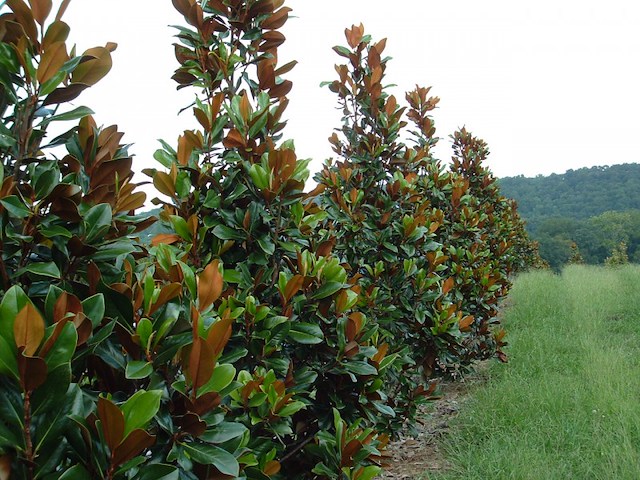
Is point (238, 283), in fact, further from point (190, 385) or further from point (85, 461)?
point (85, 461)

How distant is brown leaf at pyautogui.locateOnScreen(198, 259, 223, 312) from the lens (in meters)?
1.22

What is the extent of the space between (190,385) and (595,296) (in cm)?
995

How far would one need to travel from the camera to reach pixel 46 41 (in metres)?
1.09

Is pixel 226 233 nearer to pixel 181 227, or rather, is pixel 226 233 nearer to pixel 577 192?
pixel 181 227

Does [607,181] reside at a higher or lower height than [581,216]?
higher

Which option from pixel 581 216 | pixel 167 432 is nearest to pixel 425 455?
pixel 167 432

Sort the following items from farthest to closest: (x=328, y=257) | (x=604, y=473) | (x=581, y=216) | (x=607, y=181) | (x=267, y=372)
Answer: (x=607, y=181) → (x=581, y=216) → (x=604, y=473) → (x=328, y=257) → (x=267, y=372)

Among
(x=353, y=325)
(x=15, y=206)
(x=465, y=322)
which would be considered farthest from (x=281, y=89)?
(x=465, y=322)

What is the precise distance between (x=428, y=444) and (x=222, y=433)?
3.36m

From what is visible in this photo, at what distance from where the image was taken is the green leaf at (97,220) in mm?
1067

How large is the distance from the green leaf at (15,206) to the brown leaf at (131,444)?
1.54ft

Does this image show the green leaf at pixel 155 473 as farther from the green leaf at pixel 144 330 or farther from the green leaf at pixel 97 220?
the green leaf at pixel 97 220

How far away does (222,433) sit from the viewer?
3.53 ft

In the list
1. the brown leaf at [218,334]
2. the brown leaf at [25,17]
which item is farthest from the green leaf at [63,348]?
the brown leaf at [25,17]
